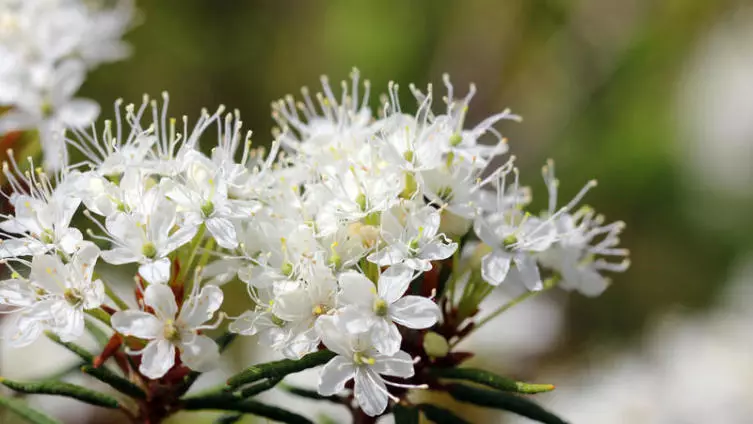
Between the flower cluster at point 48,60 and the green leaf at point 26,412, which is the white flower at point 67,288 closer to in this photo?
the green leaf at point 26,412

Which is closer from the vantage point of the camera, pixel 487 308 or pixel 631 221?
pixel 487 308

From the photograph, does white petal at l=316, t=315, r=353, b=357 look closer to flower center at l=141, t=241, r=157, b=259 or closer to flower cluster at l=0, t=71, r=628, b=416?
flower cluster at l=0, t=71, r=628, b=416

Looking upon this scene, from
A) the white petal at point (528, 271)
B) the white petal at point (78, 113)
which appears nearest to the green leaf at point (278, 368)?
the white petal at point (528, 271)

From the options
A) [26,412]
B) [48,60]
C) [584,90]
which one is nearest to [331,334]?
[26,412]

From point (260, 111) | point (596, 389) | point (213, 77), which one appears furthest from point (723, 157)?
point (213, 77)

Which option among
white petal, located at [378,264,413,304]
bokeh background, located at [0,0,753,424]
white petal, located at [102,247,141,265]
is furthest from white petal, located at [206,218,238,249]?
bokeh background, located at [0,0,753,424]

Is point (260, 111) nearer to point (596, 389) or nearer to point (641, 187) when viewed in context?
point (641, 187)
